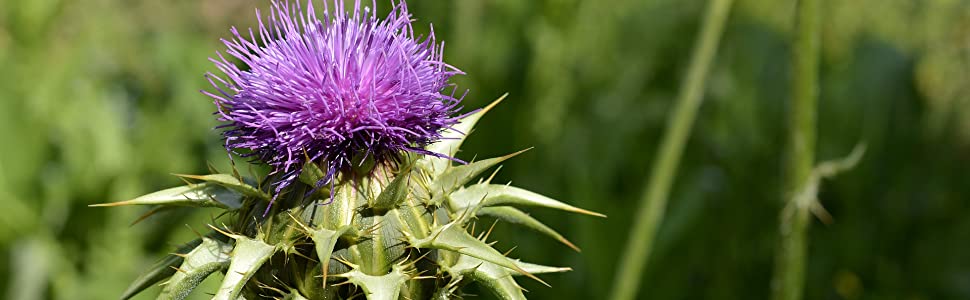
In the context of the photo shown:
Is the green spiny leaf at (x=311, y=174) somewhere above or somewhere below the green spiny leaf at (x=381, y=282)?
above

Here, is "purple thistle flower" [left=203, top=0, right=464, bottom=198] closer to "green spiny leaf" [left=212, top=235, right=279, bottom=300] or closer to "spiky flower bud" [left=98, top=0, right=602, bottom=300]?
"spiky flower bud" [left=98, top=0, right=602, bottom=300]

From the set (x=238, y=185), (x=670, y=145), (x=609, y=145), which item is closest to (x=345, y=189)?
(x=238, y=185)

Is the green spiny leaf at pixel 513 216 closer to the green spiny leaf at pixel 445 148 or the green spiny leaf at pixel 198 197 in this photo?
the green spiny leaf at pixel 445 148

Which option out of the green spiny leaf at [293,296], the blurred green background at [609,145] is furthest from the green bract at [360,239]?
the blurred green background at [609,145]

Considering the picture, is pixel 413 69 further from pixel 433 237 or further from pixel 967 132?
pixel 967 132

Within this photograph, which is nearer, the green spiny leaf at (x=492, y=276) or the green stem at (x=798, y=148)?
the green spiny leaf at (x=492, y=276)

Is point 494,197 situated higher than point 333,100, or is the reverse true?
point 333,100

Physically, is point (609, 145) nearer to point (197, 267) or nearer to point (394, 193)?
point (394, 193)
